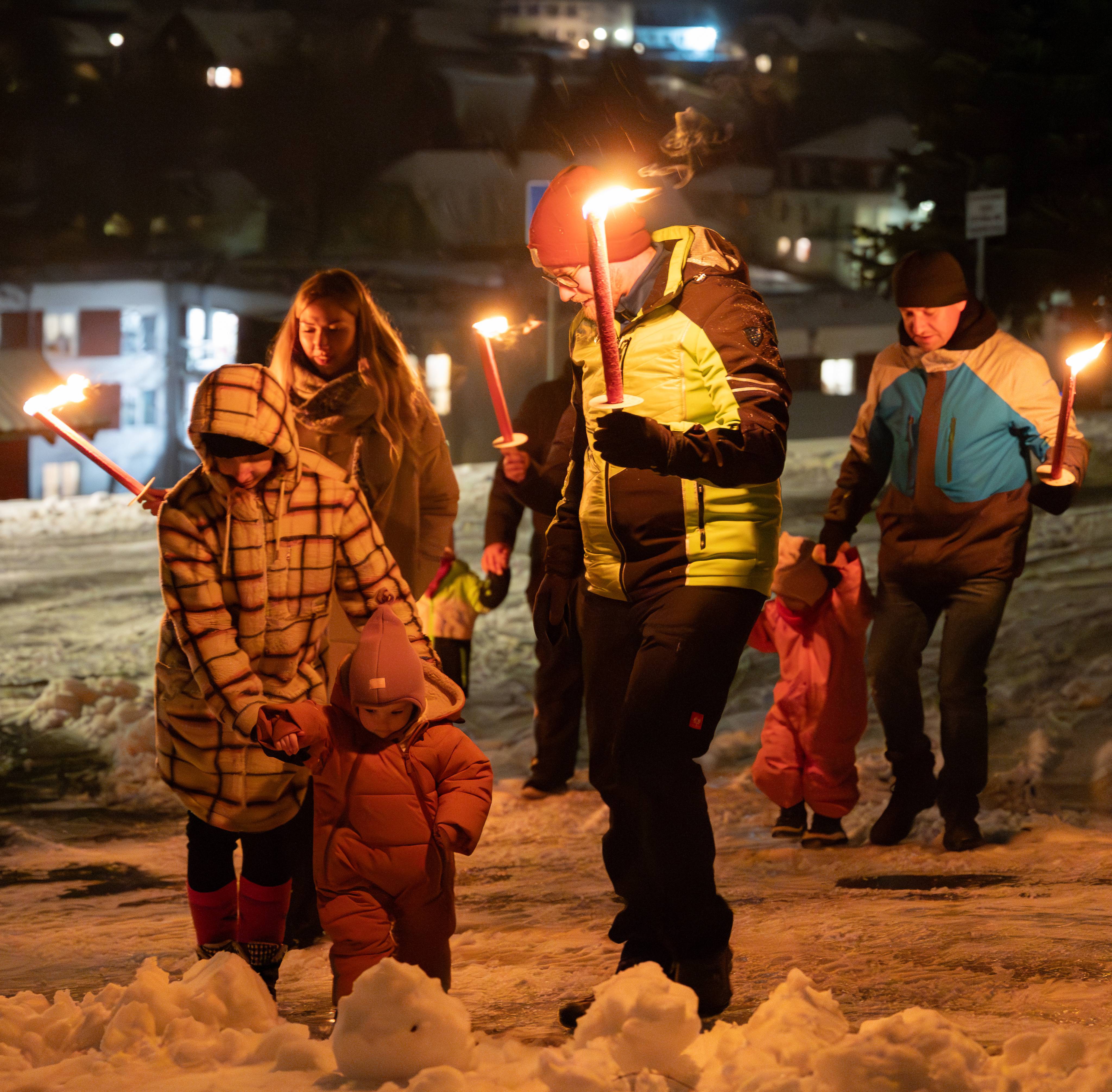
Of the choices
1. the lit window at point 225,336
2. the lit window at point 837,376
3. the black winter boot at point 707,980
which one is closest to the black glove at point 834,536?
the black winter boot at point 707,980

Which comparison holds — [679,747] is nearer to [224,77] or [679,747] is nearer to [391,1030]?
[391,1030]

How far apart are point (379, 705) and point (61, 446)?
80.4ft

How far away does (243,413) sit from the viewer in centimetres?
368

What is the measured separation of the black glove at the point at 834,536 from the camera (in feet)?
19.1

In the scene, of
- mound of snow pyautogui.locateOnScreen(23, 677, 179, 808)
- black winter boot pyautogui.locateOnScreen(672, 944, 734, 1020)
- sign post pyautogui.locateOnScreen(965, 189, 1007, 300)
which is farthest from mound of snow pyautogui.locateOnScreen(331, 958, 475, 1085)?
sign post pyautogui.locateOnScreen(965, 189, 1007, 300)

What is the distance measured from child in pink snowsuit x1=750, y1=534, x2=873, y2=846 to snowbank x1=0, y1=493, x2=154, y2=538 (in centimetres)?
1439

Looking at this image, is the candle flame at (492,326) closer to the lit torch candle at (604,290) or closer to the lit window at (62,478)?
the lit torch candle at (604,290)

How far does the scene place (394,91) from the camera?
35.6 metres

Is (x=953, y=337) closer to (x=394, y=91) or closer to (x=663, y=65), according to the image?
(x=663, y=65)

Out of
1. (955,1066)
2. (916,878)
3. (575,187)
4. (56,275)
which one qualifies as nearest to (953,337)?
(916,878)

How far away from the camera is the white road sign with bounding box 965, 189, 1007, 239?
1208cm

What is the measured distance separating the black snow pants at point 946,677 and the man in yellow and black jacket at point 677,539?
79.8 inches

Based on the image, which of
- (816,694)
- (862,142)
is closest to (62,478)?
(862,142)

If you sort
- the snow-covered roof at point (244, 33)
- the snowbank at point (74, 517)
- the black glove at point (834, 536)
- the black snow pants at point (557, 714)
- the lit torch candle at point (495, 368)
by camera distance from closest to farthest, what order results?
the lit torch candle at point (495, 368), the black glove at point (834, 536), the black snow pants at point (557, 714), the snowbank at point (74, 517), the snow-covered roof at point (244, 33)
